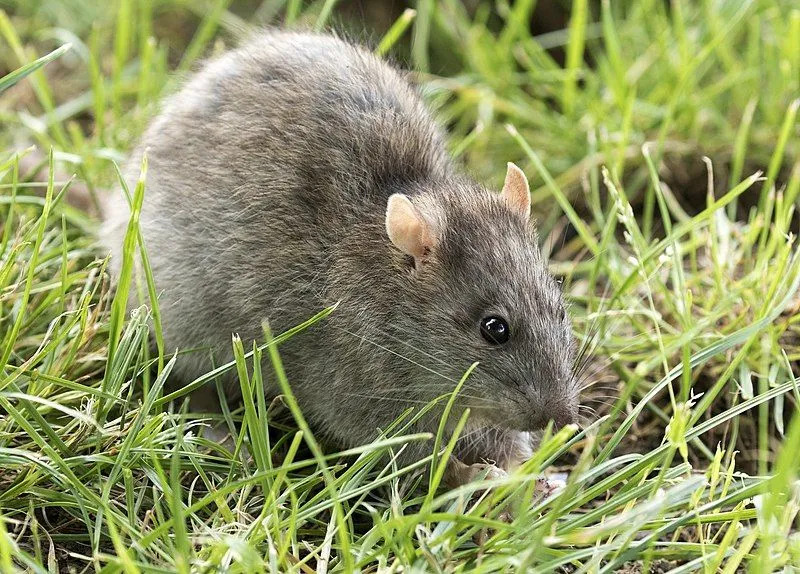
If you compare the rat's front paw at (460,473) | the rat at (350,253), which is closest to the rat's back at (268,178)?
the rat at (350,253)

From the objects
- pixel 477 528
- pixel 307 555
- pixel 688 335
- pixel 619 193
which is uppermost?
pixel 619 193

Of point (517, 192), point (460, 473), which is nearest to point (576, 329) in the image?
point (517, 192)

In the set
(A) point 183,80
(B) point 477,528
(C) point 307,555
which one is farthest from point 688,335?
(A) point 183,80

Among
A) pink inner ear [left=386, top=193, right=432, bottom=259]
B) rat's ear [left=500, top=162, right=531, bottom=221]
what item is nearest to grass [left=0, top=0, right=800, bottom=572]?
rat's ear [left=500, top=162, right=531, bottom=221]

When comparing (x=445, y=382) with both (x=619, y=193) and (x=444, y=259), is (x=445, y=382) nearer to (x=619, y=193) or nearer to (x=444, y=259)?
(x=444, y=259)

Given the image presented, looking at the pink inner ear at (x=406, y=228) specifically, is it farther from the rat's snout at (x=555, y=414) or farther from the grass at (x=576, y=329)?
the rat's snout at (x=555, y=414)

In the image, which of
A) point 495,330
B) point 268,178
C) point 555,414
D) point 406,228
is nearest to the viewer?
point 555,414

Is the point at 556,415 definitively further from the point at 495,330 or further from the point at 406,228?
the point at 406,228
